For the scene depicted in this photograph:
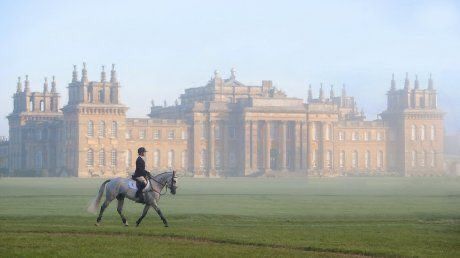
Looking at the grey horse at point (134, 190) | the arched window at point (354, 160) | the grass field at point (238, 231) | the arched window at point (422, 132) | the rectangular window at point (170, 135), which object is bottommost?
the grass field at point (238, 231)

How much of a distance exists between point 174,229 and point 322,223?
7.31 meters

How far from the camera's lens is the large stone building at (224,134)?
140875mm

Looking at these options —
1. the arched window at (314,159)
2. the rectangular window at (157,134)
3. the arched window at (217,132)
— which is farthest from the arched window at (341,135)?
the rectangular window at (157,134)

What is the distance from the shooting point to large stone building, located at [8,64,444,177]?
141 meters

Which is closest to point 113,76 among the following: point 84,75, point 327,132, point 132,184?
point 84,75

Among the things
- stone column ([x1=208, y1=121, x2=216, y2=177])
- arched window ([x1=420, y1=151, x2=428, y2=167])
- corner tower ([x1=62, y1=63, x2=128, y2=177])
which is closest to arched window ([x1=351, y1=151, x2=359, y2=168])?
arched window ([x1=420, y1=151, x2=428, y2=167])

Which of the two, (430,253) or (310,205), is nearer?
(430,253)

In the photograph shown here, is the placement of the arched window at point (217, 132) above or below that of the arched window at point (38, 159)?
above

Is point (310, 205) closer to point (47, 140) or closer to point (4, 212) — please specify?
point (4, 212)

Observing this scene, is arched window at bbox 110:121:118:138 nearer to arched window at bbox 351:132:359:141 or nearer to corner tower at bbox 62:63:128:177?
corner tower at bbox 62:63:128:177

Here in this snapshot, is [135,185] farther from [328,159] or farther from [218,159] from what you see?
[328,159]

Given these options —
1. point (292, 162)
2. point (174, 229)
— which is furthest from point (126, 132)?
point (174, 229)

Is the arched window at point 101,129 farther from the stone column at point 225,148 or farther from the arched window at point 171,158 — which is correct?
the stone column at point 225,148

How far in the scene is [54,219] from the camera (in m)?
38.6
